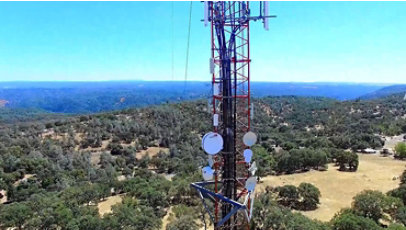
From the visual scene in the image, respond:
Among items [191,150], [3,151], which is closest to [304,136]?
[191,150]

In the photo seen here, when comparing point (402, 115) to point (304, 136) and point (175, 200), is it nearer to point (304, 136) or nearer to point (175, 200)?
point (304, 136)

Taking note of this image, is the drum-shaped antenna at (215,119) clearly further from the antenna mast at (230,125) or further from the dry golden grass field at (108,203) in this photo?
the dry golden grass field at (108,203)

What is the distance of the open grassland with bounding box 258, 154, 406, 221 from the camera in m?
29.9

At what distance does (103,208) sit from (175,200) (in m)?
6.98

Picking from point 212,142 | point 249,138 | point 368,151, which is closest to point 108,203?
point 212,142

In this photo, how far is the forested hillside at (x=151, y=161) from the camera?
69.8 ft

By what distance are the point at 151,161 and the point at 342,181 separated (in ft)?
84.3

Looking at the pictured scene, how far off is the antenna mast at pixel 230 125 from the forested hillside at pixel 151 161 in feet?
5.88

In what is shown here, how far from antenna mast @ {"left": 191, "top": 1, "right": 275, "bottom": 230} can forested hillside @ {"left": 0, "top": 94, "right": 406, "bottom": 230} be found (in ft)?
5.88

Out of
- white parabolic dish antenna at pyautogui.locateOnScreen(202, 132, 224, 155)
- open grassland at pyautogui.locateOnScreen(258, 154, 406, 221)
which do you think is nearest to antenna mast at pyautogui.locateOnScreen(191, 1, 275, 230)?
white parabolic dish antenna at pyautogui.locateOnScreen(202, 132, 224, 155)

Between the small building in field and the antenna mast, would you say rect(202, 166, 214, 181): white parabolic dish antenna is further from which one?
the small building in field

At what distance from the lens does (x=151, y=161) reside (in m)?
46.1

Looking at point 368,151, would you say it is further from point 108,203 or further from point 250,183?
point 250,183

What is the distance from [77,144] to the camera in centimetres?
5631
